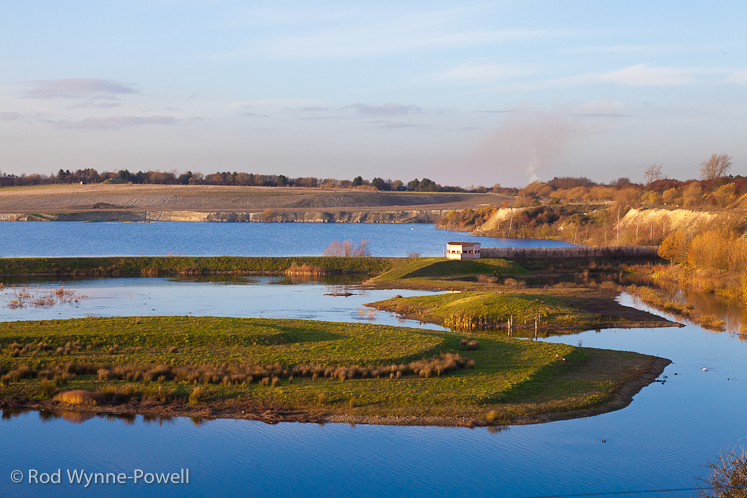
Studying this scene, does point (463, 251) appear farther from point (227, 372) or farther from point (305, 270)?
point (227, 372)

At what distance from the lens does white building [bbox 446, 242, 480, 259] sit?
7494 cm

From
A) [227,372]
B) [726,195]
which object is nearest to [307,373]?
[227,372]

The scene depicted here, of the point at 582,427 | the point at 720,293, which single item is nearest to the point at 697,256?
the point at 720,293

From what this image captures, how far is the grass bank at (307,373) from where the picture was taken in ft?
72.0

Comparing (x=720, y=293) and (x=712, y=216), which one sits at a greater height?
(x=712, y=216)

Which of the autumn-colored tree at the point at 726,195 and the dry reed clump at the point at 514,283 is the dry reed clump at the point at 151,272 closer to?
the dry reed clump at the point at 514,283

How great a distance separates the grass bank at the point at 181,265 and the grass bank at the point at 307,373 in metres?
39.2

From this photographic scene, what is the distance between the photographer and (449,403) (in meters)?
22.4

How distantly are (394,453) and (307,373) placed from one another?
314 inches

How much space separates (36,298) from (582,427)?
147 feet

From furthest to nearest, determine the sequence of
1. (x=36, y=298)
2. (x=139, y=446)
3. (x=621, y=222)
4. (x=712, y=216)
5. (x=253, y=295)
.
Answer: (x=621, y=222), (x=712, y=216), (x=253, y=295), (x=36, y=298), (x=139, y=446)

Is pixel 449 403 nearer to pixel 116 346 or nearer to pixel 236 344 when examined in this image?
pixel 236 344

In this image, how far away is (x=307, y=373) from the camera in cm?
2566

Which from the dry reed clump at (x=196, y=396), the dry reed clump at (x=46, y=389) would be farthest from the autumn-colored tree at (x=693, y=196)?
the dry reed clump at (x=46, y=389)
